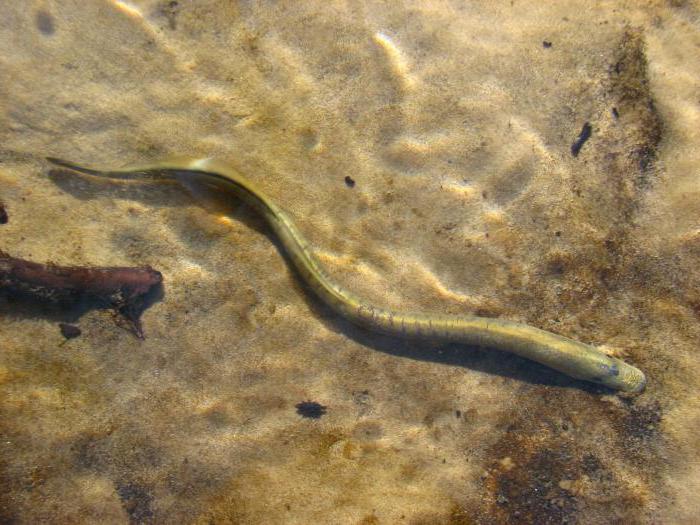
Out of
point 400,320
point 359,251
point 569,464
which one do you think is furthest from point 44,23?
point 569,464

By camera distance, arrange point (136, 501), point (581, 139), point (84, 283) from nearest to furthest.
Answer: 1. point (136, 501)
2. point (84, 283)
3. point (581, 139)

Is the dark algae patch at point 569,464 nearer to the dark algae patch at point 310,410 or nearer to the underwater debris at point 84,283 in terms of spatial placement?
the dark algae patch at point 310,410

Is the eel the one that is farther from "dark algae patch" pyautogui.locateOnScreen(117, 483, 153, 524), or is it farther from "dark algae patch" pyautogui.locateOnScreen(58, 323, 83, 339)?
"dark algae patch" pyautogui.locateOnScreen(117, 483, 153, 524)

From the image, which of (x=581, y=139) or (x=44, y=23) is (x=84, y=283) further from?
(x=581, y=139)

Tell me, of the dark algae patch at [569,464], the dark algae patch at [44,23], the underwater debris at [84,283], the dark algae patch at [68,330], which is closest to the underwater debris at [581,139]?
the dark algae patch at [569,464]

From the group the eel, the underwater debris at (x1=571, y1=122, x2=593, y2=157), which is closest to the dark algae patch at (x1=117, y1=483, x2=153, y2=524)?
the eel

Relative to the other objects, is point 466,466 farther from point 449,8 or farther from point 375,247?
point 449,8

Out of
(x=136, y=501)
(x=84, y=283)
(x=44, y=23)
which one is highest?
(x=44, y=23)
